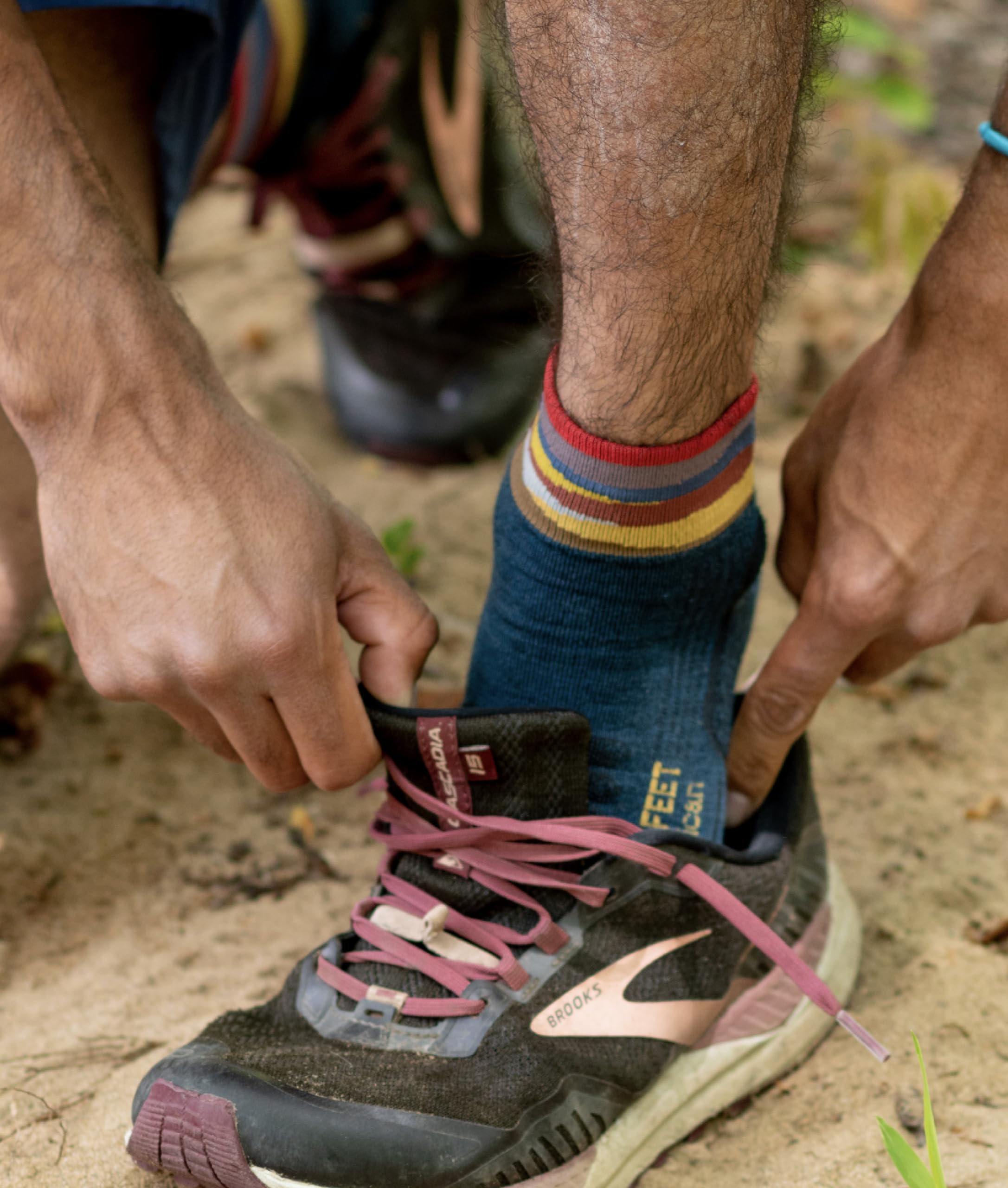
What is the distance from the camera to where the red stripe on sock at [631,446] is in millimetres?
915

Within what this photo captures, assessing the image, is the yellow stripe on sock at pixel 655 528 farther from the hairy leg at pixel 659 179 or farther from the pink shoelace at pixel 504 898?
the pink shoelace at pixel 504 898

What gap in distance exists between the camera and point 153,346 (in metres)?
0.92

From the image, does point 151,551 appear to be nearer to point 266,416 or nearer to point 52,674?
point 52,674

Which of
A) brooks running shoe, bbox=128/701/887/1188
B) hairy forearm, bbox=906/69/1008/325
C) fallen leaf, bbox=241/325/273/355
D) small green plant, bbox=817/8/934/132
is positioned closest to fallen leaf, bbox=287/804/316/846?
brooks running shoe, bbox=128/701/887/1188

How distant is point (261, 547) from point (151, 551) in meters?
0.09

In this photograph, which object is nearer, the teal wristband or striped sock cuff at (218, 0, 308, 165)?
the teal wristband

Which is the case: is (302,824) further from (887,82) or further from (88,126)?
(887,82)

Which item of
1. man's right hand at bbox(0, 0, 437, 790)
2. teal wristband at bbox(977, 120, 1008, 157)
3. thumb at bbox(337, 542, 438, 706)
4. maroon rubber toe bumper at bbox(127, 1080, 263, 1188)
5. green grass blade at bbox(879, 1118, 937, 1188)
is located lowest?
maroon rubber toe bumper at bbox(127, 1080, 263, 1188)

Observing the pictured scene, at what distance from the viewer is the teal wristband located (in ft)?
3.07

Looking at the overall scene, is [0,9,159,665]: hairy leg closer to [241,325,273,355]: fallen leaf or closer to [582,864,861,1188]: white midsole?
[582,864,861,1188]: white midsole

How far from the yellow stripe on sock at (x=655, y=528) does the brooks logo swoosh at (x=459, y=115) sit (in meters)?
1.27

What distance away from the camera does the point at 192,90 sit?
132 cm

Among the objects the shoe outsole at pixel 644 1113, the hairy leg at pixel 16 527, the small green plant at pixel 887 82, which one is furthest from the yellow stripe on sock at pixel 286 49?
the small green plant at pixel 887 82

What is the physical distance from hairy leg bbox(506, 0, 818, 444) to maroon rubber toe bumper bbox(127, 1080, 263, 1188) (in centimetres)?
61
